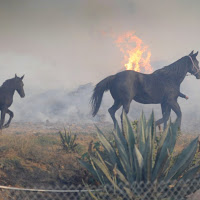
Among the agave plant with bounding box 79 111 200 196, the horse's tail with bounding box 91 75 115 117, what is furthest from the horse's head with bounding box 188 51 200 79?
the agave plant with bounding box 79 111 200 196

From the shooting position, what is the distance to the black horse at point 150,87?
Result: 10.7m

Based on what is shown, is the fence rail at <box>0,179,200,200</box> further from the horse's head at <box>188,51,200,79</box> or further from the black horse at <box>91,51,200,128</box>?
the horse's head at <box>188,51,200,79</box>

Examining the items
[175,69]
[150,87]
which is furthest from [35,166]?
[175,69]

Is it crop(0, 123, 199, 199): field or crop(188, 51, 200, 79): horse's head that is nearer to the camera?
crop(0, 123, 199, 199): field

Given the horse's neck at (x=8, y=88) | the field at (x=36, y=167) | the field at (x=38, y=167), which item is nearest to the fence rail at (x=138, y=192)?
the field at (x=38, y=167)

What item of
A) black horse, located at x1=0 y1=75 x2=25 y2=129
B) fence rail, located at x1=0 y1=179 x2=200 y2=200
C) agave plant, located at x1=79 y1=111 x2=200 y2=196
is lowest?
fence rail, located at x1=0 y1=179 x2=200 y2=200

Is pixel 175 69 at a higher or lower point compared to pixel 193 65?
lower

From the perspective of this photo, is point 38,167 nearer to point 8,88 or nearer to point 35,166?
point 35,166

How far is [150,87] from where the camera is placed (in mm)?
11242

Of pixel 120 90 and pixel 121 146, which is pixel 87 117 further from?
pixel 121 146

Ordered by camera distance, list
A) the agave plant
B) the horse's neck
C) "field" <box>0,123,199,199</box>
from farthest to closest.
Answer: the horse's neck → "field" <box>0,123,199,199</box> → the agave plant

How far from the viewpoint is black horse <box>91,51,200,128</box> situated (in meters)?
10.7

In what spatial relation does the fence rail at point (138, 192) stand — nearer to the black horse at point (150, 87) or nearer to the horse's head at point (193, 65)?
the black horse at point (150, 87)

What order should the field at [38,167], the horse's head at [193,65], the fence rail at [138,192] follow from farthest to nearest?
the horse's head at [193,65] < the field at [38,167] < the fence rail at [138,192]
